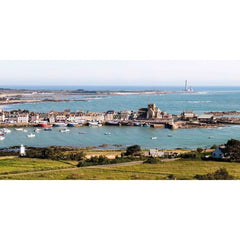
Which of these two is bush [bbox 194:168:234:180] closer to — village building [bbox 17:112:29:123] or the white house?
the white house

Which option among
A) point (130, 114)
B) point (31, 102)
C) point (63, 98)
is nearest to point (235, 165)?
point (130, 114)

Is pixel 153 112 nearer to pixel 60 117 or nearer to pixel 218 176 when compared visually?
pixel 218 176

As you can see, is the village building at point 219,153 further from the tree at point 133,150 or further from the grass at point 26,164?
the grass at point 26,164

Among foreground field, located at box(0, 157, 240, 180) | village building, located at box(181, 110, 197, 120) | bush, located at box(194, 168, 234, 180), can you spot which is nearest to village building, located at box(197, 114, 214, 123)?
village building, located at box(181, 110, 197, 120)

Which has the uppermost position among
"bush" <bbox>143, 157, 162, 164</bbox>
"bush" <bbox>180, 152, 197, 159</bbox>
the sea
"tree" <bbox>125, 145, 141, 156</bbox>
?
the sea

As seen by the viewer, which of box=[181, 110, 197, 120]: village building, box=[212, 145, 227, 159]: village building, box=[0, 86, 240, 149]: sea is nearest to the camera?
box=[212, 145, 227, 159]: village building

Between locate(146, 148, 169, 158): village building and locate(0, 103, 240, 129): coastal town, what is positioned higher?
locate(0, 103, 240, 129): coastal town

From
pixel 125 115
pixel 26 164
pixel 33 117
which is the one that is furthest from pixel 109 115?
pixel 26 164
